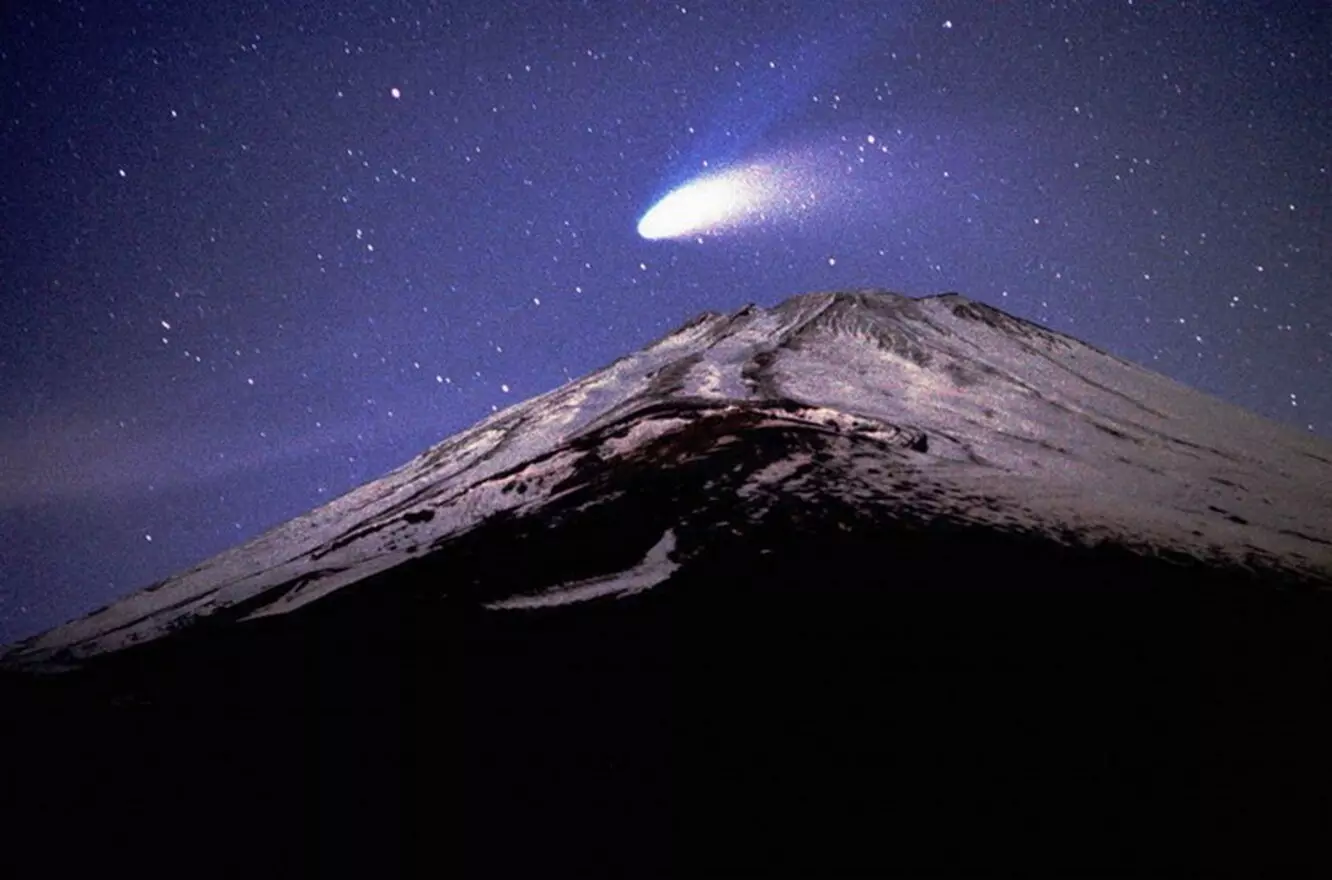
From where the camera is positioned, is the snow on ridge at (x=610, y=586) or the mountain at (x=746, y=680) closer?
the mountain at (x=746, y=680)

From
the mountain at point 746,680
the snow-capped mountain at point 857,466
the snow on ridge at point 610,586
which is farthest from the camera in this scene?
the snow-capped mountain at point 857,466

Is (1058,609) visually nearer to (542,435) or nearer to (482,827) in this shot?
(482,827)

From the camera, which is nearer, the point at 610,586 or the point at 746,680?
the point at 746,680

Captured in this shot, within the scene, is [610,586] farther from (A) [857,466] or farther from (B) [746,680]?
(A) [857,466]

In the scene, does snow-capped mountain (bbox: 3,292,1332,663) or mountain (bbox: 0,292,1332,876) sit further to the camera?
snow-capped mountain (bbox: 3,292,1332,663)

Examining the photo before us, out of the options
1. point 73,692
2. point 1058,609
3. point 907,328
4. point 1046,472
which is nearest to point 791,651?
point 1058,609

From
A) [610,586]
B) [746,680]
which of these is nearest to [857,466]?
[610,586]
